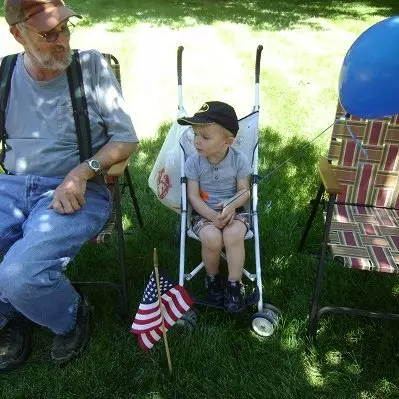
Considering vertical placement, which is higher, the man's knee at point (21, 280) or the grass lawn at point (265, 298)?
the man's knee at point (21, 280)

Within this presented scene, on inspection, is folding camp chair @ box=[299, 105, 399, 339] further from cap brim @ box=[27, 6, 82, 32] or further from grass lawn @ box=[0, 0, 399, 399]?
cap brim @ box=[27, 6, 82, 32]

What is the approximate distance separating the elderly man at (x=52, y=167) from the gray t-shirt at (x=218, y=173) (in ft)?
1.47

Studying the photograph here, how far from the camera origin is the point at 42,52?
7.97 feet

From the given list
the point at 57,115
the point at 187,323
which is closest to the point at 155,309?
the point at 187,323

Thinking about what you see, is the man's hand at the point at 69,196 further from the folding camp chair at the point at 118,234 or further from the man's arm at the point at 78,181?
the folding camp chair at the point at 118,234

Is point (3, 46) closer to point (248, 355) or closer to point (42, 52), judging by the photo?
point (42, 52)

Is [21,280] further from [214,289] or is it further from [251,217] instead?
[251,217]

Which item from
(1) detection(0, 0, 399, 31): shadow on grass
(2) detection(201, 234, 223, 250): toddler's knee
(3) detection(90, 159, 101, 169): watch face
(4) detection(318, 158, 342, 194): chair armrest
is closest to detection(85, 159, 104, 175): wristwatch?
(3) detection(90, 159, 101, 169): watch face

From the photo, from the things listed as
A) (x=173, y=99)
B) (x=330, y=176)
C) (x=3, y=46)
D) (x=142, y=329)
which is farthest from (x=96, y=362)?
(x=3, y=46)

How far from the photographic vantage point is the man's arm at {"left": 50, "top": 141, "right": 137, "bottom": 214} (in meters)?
2.44

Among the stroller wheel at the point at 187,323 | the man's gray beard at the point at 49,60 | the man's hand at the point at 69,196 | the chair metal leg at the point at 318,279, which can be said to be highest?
the man's gray beard at the point at 49,60

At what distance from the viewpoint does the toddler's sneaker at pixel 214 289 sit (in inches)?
109

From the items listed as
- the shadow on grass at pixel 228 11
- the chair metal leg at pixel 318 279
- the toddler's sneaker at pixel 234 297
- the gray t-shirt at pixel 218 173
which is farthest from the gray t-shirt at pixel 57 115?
the shadow on grass at pixel 228 11

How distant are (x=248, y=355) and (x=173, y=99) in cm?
428
